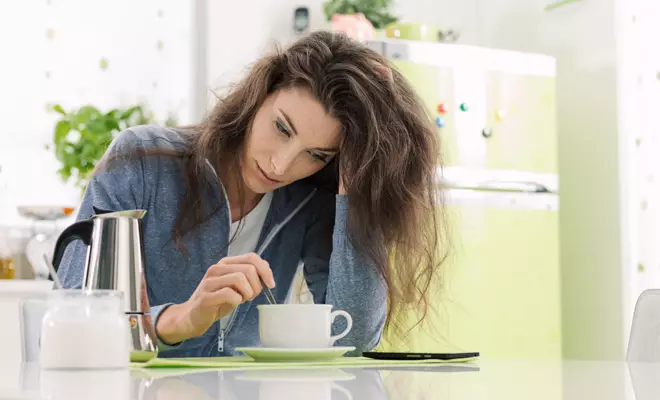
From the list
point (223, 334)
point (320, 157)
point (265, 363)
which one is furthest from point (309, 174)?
point (265, 363)

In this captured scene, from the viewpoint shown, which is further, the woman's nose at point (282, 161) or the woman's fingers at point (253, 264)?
the woman's nose at point (282, 161)

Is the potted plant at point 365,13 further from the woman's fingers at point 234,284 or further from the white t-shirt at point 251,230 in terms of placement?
the woman's fingers at point 234,284

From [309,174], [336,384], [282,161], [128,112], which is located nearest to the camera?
[336,384]

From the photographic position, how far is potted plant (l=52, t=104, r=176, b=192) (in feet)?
10.6

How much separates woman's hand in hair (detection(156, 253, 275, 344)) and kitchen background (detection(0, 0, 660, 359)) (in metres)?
1.97

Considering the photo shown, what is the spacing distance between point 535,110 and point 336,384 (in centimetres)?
306

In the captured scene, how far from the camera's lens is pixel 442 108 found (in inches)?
142

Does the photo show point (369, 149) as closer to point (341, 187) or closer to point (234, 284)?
point (341, 187)

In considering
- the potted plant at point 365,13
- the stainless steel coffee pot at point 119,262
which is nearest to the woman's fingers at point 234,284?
the stainless steel coffee pot at point 119,262

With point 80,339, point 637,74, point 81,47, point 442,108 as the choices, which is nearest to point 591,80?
point 637,74

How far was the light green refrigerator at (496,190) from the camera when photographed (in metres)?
3.60

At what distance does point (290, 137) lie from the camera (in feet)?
5.52

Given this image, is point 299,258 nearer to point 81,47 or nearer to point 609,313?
point 81,47

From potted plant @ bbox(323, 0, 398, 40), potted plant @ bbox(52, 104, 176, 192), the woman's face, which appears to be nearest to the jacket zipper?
the woman's face
